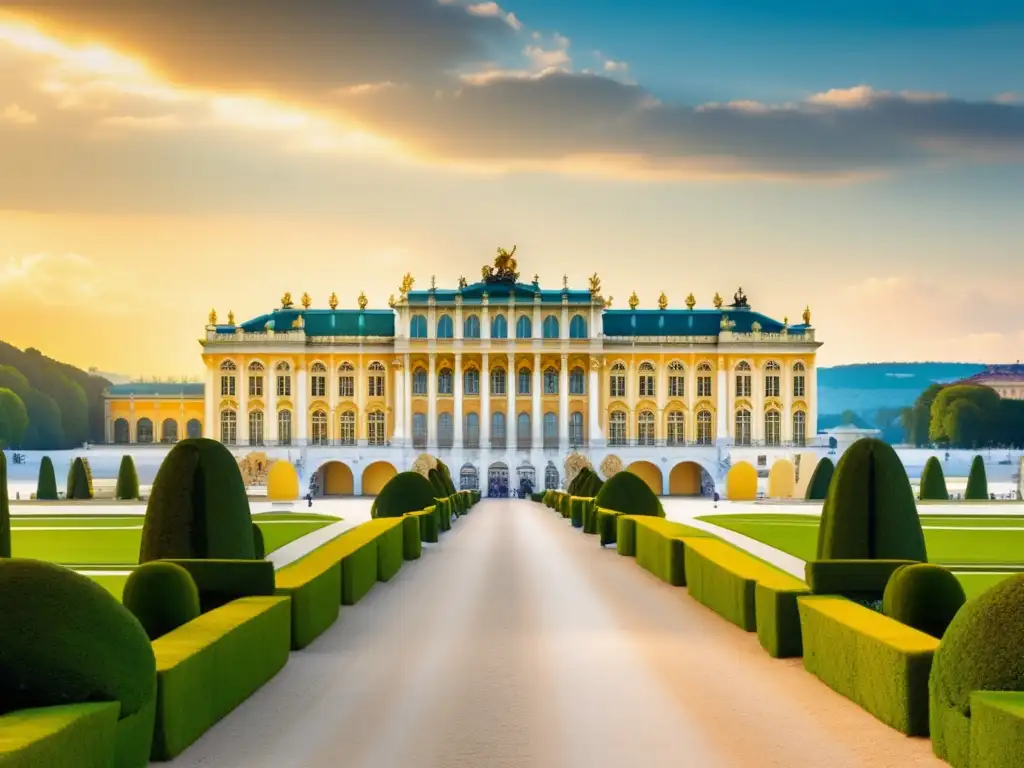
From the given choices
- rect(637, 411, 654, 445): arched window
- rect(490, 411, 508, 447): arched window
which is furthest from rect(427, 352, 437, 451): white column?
rect(637, 411, 654, 445): arched window

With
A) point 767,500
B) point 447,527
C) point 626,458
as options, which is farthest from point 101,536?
point 626,458

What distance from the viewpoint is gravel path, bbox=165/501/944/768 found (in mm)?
9414

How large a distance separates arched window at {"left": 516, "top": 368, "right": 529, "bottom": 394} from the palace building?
0.30 ft

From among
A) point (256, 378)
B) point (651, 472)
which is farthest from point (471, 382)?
point (256, 378)

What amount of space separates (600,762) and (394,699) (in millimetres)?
2726

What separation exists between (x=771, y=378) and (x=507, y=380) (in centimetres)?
1708

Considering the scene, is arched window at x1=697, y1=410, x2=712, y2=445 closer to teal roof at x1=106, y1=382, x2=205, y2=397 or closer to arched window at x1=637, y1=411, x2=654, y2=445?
arched window at x1=637, y1=411, x2=654, y2=445

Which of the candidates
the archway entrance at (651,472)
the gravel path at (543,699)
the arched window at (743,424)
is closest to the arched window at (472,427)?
the archway entrance at (651,472)

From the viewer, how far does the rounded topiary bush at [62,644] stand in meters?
7.82

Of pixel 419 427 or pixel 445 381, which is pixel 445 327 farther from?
pixel 419 427

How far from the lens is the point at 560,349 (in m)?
80.9

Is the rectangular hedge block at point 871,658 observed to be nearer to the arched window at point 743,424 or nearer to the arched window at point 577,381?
the arched window at point 577,381

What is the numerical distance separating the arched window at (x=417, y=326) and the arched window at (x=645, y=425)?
585 inches

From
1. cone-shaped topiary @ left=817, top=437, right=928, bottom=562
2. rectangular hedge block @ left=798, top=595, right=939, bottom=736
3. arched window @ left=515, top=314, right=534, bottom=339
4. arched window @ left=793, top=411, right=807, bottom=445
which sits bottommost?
rectangular hedge block @ left=798, top=595, right=939, bottom=736
